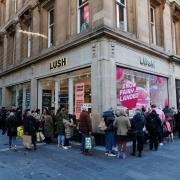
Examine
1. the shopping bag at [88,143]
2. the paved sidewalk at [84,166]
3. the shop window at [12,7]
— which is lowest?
the paved sidewalk at [84,166]

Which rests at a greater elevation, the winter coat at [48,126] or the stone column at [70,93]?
the stone column at [70,93]

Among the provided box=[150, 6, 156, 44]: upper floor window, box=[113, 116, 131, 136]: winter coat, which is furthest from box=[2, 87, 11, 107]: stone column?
box=[113, 116, 131, 136]: winter coat

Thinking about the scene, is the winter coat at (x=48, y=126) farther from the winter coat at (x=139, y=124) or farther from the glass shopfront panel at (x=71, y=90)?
the winter coat at (x=139, y=124)

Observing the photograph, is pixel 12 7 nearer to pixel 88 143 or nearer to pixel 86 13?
pixel 86 13

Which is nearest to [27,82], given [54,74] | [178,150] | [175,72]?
[54,74]

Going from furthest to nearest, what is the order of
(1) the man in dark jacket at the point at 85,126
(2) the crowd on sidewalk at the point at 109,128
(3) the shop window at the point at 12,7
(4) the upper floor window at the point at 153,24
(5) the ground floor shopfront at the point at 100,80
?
(3) the shop window at the point at 12,7 → (4) the upper floor window at the point at 153,24 → (5) the ground floor shopfront at the point at 100,80 → (1) the man in dark jacket at the point at 85,126 → (2) the crowd on sidewalk at the point at 109,128

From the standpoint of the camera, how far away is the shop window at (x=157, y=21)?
16.6 metres

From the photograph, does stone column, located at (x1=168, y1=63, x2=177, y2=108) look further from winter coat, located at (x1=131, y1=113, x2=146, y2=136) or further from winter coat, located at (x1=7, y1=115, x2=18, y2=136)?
winter coat, located at (x1=7, y1=115, x2=18, y2=136)

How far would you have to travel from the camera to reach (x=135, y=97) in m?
12.2

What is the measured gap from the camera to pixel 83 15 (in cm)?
1356

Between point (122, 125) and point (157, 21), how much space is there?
10.3 meters

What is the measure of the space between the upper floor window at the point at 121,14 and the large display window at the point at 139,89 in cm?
246

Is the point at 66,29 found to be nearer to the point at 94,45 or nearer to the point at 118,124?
the point at 94,45

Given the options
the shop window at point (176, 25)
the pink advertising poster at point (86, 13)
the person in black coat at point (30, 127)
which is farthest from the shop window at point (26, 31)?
the shop window at point (176, 25)
